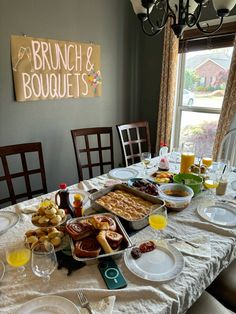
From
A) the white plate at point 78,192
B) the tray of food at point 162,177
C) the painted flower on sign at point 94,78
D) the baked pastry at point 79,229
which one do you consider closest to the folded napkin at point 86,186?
the white plate at point 78,192

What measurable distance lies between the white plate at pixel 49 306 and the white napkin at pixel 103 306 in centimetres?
4

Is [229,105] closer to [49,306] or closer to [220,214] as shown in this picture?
[220,214]

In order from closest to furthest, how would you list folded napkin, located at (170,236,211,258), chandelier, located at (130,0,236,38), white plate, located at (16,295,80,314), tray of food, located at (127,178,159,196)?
white plate, located at (16,295,80,314) < folded napkin, located at (170,236,211,258) < chandelier, located at (130,0,236,38) < tray of food, located at (127,178,159,196)

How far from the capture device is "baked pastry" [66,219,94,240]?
3.03 feet

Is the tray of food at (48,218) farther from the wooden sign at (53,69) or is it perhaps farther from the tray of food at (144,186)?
the wooden sign at (53,69)

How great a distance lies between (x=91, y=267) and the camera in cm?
89

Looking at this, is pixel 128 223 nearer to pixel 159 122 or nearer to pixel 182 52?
pixel 159 122

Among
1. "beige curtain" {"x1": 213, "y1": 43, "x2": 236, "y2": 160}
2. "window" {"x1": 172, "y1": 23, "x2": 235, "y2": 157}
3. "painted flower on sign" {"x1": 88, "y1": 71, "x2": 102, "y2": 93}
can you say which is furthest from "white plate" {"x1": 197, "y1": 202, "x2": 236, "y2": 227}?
"painted flower on sign" {"x1": 88, "y1": 71, "x2": 102, "y2": 93}

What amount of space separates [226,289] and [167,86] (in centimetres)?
217

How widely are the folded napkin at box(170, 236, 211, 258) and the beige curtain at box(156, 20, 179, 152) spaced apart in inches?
67.2

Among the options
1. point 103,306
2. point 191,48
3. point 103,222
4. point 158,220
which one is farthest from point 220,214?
point 191,48

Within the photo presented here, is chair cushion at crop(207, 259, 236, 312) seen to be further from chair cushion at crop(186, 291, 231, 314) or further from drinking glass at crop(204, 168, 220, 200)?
drinking glass at crop(204, 168, 220, 200)

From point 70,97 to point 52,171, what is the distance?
80 cm

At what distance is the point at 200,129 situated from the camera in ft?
9.18
